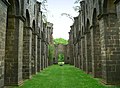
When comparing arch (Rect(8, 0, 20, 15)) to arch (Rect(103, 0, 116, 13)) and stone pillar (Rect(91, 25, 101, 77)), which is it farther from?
stone pillar (Rect(91, 25, 101, 77))

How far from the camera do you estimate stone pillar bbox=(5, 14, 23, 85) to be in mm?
9125

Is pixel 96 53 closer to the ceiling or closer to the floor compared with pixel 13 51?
closer to the floor

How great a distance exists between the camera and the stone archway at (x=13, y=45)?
9141 mm

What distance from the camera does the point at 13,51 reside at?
30.6 feet

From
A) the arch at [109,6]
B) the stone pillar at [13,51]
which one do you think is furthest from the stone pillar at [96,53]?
the stone pillar at [13,51]

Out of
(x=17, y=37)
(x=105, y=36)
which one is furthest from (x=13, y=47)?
(x=105, y=36)

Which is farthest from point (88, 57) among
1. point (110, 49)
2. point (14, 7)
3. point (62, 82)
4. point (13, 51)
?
point (14, 7)

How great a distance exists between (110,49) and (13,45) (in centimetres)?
532

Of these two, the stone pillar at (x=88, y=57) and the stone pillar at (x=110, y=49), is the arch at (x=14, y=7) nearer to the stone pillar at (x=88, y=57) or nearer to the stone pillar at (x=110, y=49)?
the stone pillar at (x=110, y=49)

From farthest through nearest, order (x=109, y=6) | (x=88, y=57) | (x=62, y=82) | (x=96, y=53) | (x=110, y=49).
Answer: (x=88, y=57), (x=96, y=53), (x=62, y=82), (x=109, y=6), (x=110, y=49)

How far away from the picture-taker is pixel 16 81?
359 inches

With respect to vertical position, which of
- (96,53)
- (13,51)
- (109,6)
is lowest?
(96,53)

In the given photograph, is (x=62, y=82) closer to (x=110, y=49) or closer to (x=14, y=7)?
(x=110, y=49)

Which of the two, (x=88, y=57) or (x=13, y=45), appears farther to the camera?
(x=88, y=57)
